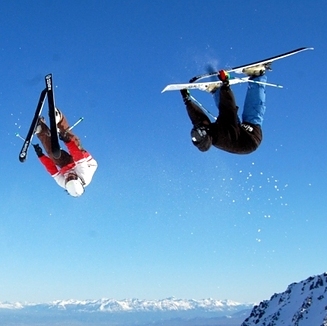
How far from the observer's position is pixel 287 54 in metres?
9.30

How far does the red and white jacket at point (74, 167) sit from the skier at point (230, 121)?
3.32m

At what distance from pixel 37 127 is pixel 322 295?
15605 centimetres

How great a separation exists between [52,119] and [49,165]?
1425 millimetres

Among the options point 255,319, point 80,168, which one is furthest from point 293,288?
point 80,168

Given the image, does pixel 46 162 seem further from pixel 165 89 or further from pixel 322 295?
pixel 322 295

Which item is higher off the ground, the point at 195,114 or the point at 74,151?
the point at 74,151

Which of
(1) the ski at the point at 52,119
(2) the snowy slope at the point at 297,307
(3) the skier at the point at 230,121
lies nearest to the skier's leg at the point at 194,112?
(3) the skier at the point at 230,121

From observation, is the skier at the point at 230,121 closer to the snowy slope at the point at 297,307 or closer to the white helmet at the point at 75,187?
the white helmet at the point at 75,187

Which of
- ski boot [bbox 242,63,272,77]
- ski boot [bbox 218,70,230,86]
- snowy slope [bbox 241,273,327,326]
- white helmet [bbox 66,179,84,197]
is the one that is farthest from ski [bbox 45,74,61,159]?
snowy slope [bbox 241,273,327,326]

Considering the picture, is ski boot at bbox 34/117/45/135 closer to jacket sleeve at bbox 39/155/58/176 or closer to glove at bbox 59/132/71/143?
glove at bbox 59/132/71/143

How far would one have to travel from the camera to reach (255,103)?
8.63 metres

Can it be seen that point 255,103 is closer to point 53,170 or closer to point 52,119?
Answer: point 52,119

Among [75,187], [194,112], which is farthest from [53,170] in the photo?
[194,112]

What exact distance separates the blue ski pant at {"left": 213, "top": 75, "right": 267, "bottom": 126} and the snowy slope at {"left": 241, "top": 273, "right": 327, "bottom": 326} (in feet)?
450
